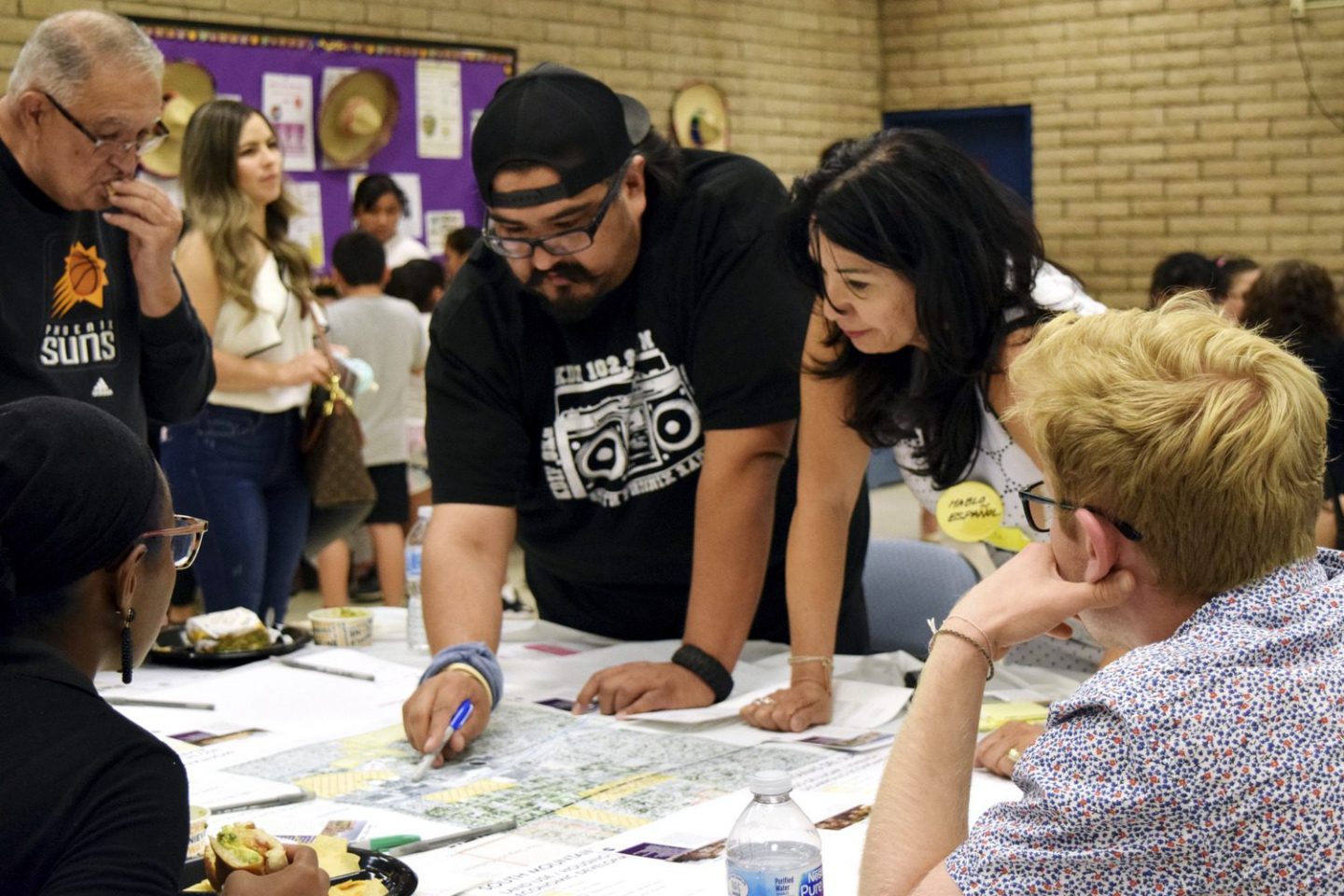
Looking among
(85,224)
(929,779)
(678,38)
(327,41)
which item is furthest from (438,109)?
(929,779)

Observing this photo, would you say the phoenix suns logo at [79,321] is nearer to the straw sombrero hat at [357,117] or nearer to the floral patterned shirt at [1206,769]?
the floral patterned shirt at [1206,769]

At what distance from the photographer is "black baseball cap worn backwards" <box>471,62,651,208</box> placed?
6.91 feet

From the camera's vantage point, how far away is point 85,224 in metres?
2.44

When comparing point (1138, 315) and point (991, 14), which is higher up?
point (991, 14)

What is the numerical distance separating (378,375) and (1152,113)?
5.51 metres

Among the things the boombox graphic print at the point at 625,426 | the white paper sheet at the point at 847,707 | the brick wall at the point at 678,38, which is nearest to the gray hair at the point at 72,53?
the boombox graphic print at the point at 625,426

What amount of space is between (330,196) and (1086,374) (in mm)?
6067

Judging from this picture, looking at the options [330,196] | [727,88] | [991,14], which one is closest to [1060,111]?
[991,14]

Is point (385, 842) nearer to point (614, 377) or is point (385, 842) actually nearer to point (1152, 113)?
point (614, 377)

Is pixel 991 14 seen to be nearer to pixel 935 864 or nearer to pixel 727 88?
pixel 727 88

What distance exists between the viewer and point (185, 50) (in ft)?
20.4

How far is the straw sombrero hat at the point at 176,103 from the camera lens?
19.8 ft

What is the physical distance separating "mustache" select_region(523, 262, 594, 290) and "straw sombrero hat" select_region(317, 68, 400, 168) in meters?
4.90

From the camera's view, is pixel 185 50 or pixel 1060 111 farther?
pixel 1060 111
